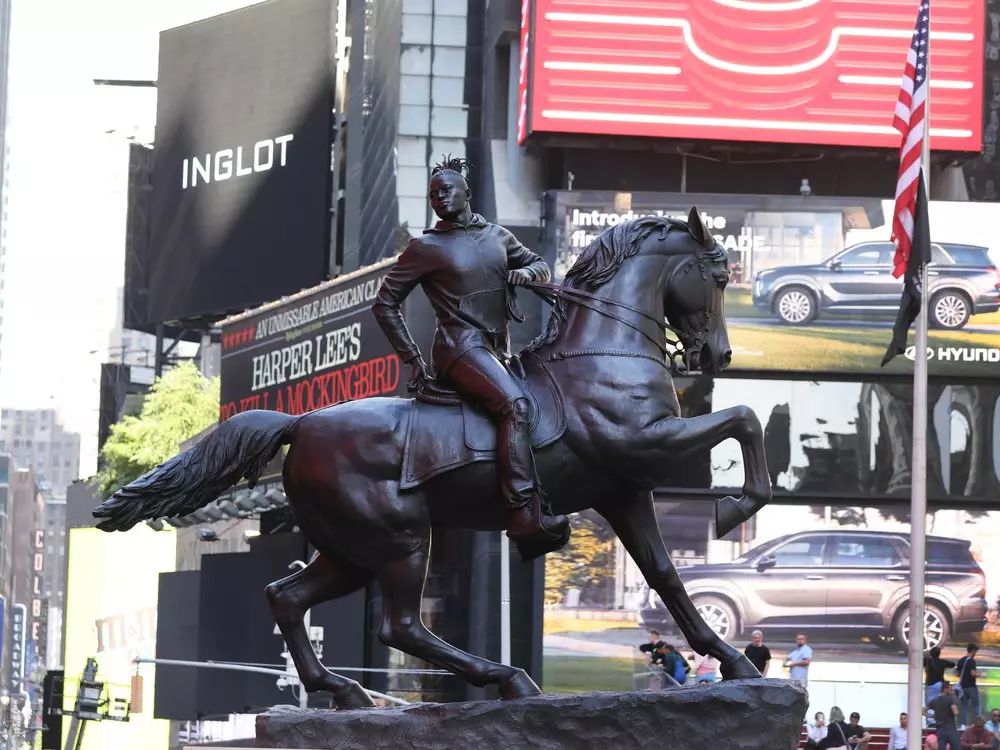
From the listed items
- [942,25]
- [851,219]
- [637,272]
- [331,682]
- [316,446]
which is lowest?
[331,682]

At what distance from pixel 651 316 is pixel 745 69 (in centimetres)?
3271

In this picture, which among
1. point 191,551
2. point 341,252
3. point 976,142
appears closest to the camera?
point 976,142

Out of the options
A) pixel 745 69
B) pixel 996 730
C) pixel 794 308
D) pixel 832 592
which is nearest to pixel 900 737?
pixel 996 730

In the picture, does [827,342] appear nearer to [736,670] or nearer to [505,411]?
[736,670]

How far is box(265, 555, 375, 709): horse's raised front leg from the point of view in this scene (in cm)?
1268

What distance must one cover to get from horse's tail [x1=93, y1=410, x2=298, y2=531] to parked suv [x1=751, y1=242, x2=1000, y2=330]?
30.3m

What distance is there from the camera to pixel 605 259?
12688 mm

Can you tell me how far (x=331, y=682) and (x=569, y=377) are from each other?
7.76ft

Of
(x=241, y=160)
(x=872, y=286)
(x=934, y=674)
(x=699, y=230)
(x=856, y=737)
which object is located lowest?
(x=856, y=737)

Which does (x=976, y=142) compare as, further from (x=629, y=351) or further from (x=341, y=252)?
(x=629, y=351)

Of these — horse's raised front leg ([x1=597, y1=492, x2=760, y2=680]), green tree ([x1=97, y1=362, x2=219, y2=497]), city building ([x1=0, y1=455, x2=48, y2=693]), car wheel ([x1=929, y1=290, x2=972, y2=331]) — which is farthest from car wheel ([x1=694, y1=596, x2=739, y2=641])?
city building ([x1=0, y1=455, x2=48, y2=693])

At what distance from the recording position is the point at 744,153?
4650 cm

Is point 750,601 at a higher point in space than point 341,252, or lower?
lower

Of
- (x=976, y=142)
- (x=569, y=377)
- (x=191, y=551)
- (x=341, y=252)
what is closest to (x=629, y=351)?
(x=569, y=377)
